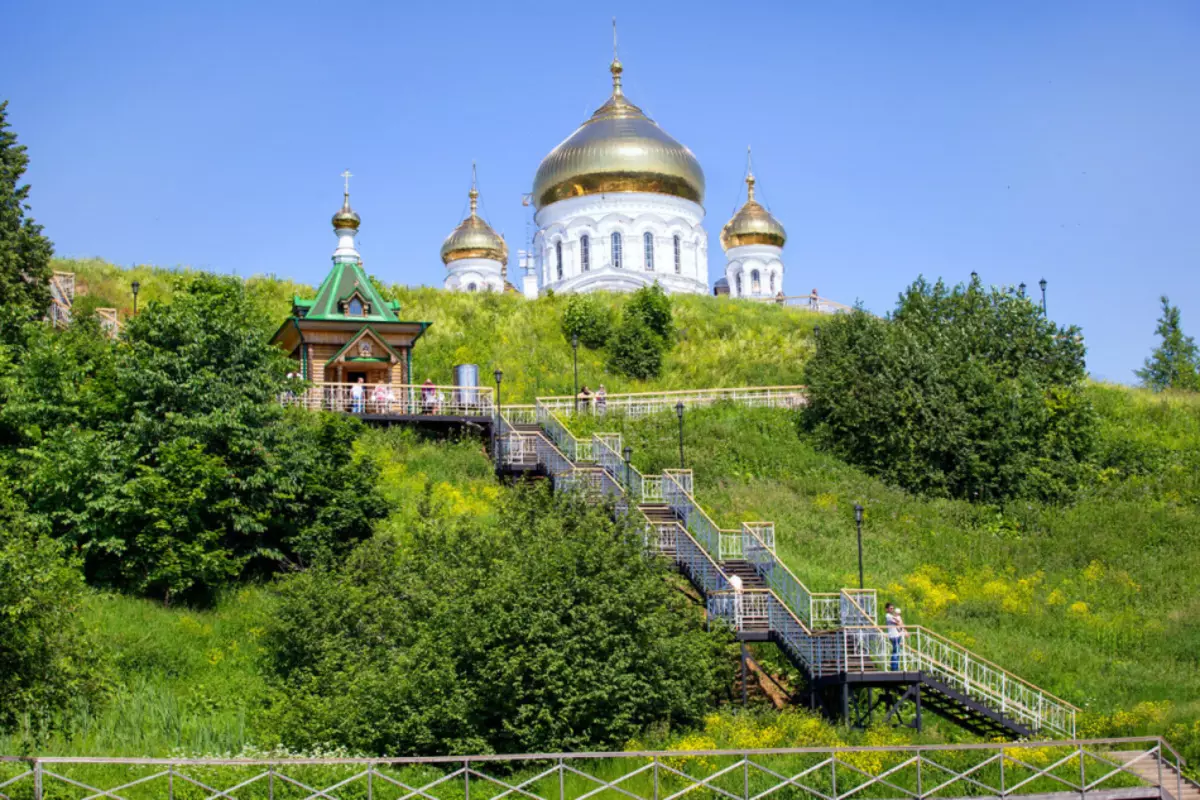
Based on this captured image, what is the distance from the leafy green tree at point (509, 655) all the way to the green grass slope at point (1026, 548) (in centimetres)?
645

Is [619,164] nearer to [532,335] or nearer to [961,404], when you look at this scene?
[532,335]

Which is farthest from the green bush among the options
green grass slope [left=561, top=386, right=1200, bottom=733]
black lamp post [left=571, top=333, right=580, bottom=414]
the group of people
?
green grass slope [left=561, top=386, right=1200, bottom=733]

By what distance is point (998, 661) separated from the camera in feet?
87.0

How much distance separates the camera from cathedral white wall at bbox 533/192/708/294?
59.8m

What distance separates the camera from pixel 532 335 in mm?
47906

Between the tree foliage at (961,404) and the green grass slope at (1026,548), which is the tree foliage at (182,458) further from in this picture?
the tree foliage at (961,404)

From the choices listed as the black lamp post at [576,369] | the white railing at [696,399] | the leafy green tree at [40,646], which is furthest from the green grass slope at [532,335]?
the leafy green tree at [40,646]

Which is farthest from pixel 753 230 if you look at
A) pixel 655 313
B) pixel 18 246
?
pixel 18 246

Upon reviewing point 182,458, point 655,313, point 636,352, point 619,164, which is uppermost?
point 619,164

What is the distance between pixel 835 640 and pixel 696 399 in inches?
702

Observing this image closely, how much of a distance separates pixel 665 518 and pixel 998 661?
6655 millimetres

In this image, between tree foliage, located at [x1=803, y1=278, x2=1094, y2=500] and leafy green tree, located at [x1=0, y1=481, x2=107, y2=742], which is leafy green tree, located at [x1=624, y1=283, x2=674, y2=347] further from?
leafy green tree, located at [x1=0, y1=481, x2=107, y2=742]

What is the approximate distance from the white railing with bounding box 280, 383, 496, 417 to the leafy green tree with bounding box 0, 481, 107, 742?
14.6m

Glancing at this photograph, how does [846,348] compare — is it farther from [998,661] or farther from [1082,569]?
[998,661]
